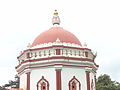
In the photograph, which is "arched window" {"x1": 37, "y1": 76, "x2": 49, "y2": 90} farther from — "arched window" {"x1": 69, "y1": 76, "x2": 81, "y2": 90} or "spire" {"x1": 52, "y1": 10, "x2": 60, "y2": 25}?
"spire" {"x1": 52, "y1": 10, "x2": 60, "y2": 25}

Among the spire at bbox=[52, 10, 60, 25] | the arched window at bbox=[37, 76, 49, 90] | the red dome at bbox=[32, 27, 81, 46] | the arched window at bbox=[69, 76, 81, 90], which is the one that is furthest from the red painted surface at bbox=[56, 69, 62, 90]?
the spire at bbox=[52, 10, 60, 25]

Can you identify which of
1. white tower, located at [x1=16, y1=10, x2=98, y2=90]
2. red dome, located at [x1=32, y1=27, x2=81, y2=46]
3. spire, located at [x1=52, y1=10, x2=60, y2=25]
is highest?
spire, located at [x1=52, y1=10, x2=60, y2=25]

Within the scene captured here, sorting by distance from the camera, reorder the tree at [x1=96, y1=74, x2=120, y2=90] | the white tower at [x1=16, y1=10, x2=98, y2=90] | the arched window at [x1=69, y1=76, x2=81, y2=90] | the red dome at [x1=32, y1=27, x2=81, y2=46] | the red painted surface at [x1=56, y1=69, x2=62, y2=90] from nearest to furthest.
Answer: the red painted surface at [x1=56, y1=69, x2=62, y2=90] < the white tower at [x1=16, y1=10, x2=98, y2=90] < the arched window at [x1=69, y1=76, x2=81, y2=90] < the red dome at [x1=32, y1=27, x2=81, y2=46] < the tree at [x1=96, y1=74, x2=120, y2=90]

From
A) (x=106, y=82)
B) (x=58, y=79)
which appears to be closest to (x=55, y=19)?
(x=58, y=79)

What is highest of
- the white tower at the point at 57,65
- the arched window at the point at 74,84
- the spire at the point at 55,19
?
the spire at the point at 55,19

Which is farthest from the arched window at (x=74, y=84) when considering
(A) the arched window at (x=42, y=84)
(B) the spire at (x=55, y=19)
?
(B) the spire at (x=55, y=19)

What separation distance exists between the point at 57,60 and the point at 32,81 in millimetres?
2494

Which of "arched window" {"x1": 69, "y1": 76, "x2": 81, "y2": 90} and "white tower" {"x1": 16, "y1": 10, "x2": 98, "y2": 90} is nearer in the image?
"white tower" {"x1": 16, "y1": 10, "x2": 98, "y2": 90}

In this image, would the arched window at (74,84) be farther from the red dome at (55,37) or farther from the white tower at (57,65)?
the red dome at (55,37)

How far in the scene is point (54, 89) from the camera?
66.4 feet

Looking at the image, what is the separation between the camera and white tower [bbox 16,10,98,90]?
20.7 meters

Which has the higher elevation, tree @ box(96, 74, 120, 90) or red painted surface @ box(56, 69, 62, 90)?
tree @ box(96, 74, 120, 90)

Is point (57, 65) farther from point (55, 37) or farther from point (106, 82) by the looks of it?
point (106, 82)

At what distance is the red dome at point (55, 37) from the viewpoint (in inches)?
873
